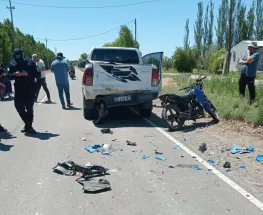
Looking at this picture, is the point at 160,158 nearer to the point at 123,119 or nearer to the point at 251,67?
the point at 123,119

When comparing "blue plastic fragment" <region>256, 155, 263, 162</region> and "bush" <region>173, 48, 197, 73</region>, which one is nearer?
"blue plastic fragment" <region>256, 155, 263, 162</region>

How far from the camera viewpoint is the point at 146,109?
10.0 meters

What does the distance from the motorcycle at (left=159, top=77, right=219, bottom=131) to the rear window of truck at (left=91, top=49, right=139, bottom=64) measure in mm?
2584

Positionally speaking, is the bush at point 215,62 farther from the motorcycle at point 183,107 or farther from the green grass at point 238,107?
the motorcycle at point 183,107

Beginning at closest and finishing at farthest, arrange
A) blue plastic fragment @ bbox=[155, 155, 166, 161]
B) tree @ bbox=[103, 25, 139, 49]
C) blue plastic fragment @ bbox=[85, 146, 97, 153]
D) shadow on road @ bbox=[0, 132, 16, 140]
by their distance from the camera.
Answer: blue plastic fragment @ bbox=[155, 155, 166, 161] → blue plastic fragment @ bbox=[85, 146, 97, 153] → shadow on road @ bbox=[0, 132, 16, 140] → tree @ bbox=[103, 25, 139, 49]

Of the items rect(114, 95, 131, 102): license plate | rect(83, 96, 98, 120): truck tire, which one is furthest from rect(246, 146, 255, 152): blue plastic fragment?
rect(83, 96, 98, 120): truck tire

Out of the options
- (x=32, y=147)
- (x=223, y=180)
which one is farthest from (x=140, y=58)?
(x=223, y=180)

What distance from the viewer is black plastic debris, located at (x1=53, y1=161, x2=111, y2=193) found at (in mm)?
4659

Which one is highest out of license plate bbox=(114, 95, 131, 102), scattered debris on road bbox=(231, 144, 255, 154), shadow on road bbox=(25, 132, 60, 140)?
license plate bbox=(114, 95, 131, 102)

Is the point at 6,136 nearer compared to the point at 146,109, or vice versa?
the point at 6,136

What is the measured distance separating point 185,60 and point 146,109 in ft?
128

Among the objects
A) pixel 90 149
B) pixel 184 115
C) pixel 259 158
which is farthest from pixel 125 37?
pixel 259 158

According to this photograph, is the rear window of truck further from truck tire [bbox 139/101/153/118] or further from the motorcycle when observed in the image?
the motorcycle

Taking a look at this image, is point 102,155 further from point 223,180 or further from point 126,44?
point 126,44
